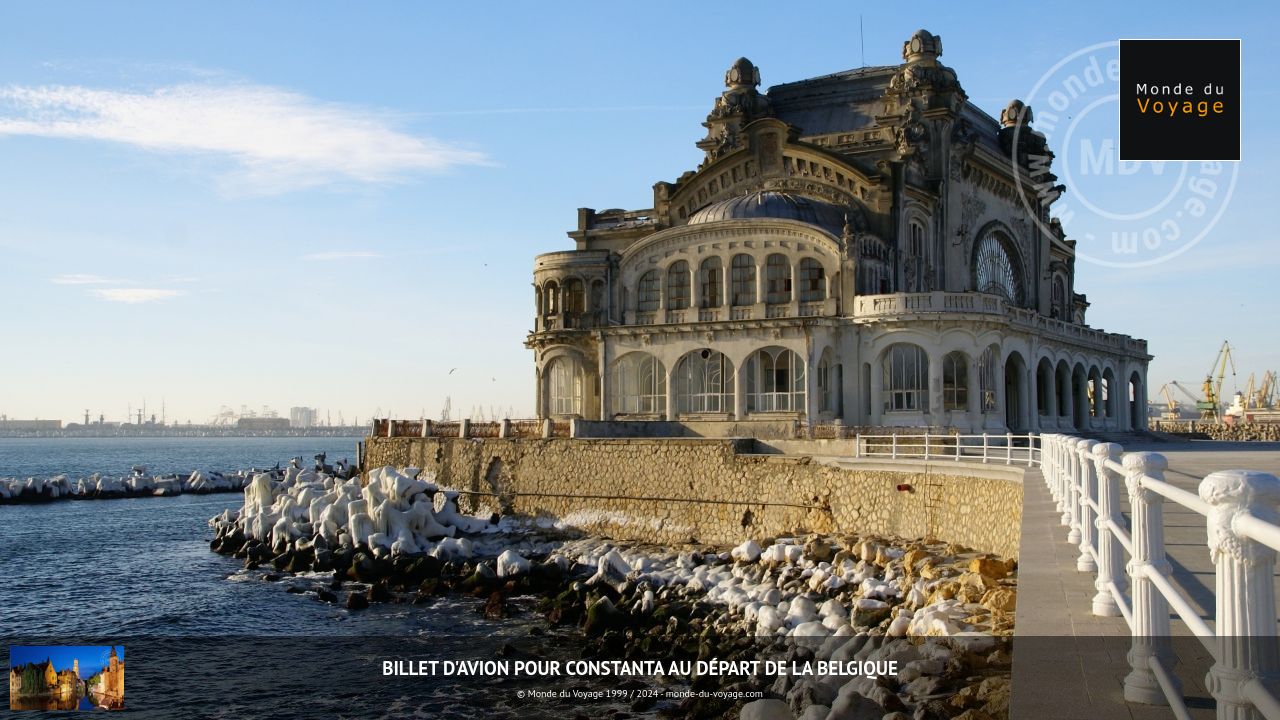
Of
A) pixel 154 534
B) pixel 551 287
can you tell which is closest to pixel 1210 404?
pixel 551 287

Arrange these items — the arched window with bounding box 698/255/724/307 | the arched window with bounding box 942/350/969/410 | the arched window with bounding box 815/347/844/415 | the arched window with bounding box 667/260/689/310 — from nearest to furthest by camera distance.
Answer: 1. the arched window with bounding box 942/350/969/410
2. the arched window with bounding box 815/347/844/415
3. the arched window with bounding box 698/255/724/307
4. the arched window with bounding box 667/260/689/310

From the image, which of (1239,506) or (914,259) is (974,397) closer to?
(914,259)

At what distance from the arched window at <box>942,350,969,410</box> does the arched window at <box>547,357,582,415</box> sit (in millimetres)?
15058

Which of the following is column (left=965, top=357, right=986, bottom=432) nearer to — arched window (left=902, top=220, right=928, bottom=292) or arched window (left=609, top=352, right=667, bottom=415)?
arched window (left=902, top=220, right=928, bottom=292)

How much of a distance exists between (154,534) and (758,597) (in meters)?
32.9

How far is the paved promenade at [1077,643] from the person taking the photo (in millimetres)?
5547

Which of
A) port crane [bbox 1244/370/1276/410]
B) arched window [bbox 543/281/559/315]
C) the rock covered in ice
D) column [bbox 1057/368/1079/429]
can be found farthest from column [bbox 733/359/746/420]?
port crane [bbox 1244/370/1276/410]

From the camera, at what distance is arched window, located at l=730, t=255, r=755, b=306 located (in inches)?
1572

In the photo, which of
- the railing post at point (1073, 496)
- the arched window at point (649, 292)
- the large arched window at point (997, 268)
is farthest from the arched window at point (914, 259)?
the railing post at point (1073, 496)

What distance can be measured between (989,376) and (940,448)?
31.2ft

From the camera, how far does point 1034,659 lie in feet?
21.5

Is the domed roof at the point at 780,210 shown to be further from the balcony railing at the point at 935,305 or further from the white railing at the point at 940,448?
the white railing at the point at 940,448

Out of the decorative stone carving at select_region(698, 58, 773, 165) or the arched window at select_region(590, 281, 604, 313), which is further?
the decorative stone carving at select_region(698, 58, 773, 165)

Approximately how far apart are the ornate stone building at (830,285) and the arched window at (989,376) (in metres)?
0.07
